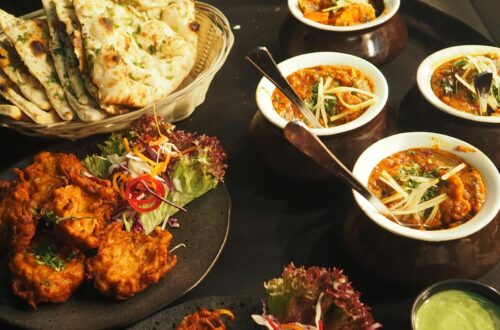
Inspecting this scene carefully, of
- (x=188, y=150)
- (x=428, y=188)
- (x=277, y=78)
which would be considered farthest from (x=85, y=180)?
(x=428, y=188)

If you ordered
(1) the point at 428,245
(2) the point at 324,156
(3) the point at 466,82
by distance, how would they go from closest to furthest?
(1) the point at 428,245, (2) the point at 324,156, (3) the point at 466,82

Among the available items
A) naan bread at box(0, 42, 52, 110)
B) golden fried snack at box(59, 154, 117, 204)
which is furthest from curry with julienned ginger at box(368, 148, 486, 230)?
naan bread at box(0, 42, 52, 110)

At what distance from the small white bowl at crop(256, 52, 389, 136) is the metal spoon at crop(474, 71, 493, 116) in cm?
42

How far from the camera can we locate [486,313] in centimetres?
197

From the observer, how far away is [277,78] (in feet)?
8.75

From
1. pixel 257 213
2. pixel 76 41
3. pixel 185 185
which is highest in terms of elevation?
pixel 76 41

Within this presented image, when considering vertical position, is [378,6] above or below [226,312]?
above

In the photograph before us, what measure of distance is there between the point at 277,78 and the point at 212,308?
3.65ft

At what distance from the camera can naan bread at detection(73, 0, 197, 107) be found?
2822mm

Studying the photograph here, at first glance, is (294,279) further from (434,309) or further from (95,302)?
(95,302)

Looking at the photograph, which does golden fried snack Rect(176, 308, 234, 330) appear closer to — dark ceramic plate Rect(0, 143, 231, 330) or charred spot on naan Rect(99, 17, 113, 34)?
dark ceramic plate Rect(0, 143, 231, 330)

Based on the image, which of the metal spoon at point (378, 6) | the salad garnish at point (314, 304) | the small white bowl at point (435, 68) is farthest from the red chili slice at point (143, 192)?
the metal spoon at point (378, 6)

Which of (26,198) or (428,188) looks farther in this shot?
(26,198)

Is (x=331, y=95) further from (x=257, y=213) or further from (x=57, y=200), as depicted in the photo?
(x=57, y=200)
